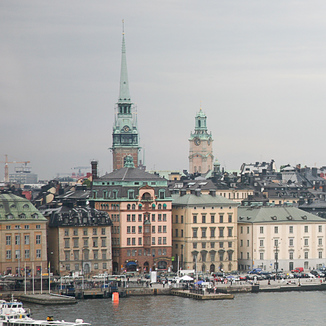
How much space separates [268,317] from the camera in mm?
110625

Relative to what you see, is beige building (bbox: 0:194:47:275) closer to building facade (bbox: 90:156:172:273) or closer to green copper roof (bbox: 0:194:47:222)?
green copper roof (bbox: 0:194:47:222)

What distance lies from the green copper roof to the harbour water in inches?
614

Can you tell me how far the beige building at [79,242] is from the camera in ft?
443

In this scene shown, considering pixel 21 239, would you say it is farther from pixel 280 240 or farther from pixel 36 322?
pixel 36 322

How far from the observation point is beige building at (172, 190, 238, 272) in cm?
14338

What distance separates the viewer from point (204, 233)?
5664 inches

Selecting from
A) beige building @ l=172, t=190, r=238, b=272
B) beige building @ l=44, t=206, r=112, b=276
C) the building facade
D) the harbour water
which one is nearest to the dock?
the harbour water

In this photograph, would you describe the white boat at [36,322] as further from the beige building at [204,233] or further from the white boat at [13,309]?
the beige building at [204,233]

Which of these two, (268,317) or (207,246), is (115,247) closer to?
(207,246)

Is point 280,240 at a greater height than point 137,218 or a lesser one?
lesser

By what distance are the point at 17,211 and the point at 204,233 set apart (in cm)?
2193

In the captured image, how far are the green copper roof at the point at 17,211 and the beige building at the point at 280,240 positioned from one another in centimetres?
2523

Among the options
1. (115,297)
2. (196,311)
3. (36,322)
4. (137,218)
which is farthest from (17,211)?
(36,322)

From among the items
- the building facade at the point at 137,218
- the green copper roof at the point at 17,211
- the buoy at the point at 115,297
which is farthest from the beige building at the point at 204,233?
the buoy at the point at 115,297
